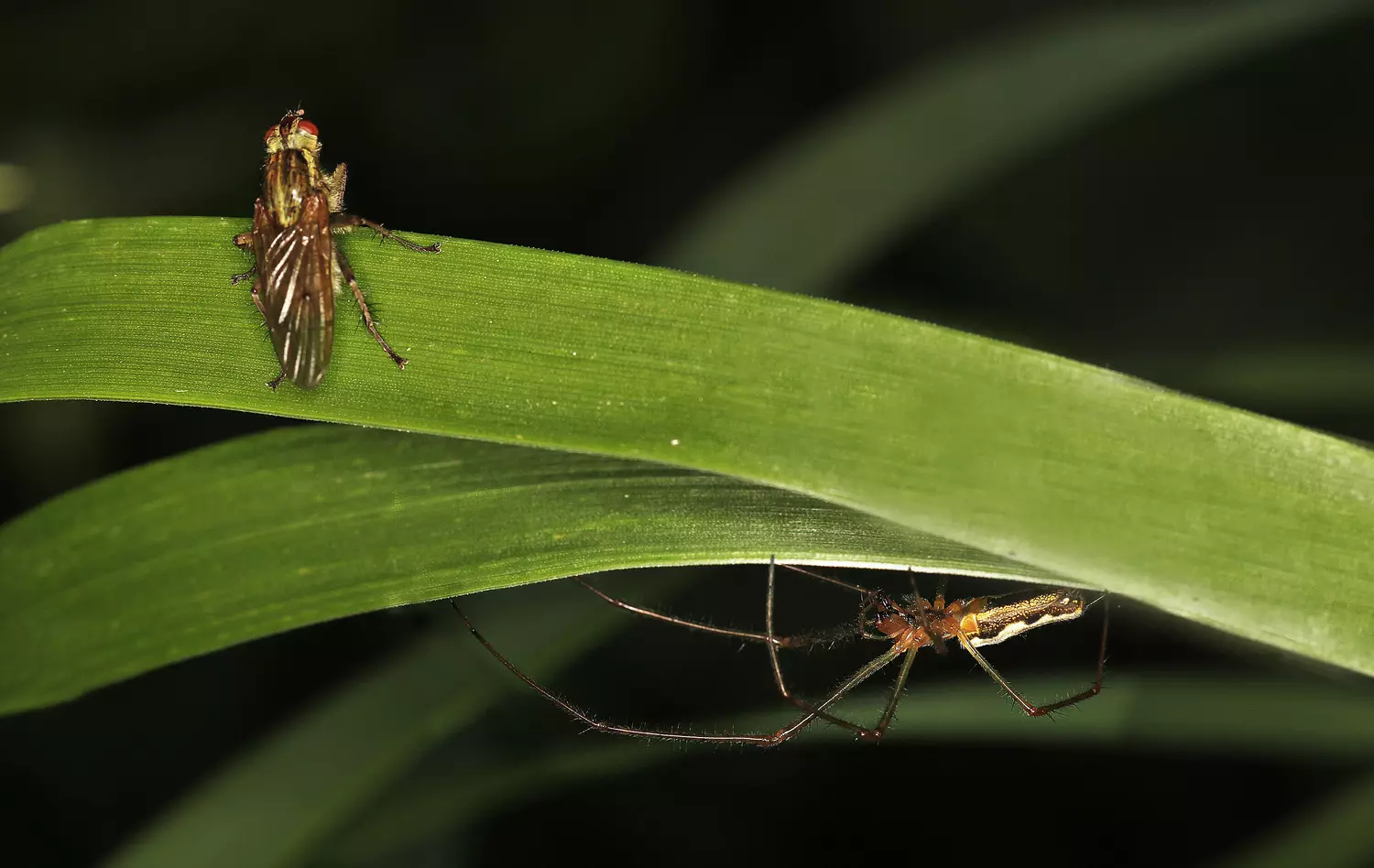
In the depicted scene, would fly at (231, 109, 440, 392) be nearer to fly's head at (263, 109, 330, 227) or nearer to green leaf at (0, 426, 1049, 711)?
fly's head at (263, 109, 330, 227)

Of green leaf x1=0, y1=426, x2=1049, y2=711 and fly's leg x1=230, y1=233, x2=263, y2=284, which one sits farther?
fly's leg x1=230, y1=233, x2=263, y2=284

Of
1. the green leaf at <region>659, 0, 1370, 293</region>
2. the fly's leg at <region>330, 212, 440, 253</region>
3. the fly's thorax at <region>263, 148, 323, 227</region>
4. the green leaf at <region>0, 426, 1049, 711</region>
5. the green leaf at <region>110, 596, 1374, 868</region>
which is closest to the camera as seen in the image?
the green leaf at <region>0, 426, 1049, 711</region>

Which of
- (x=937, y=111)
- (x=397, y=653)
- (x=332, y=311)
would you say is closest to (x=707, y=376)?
(x=332, y=311)

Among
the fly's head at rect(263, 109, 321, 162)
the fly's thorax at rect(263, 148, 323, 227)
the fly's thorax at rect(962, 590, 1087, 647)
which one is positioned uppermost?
the fly's head at rect(263, 109, 321, 162)

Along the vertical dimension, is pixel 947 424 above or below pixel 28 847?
above

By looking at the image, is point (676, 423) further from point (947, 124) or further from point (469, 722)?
point (947, 124)

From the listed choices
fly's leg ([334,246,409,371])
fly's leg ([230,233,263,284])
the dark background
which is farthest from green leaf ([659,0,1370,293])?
fly's leg ([230,233,263,284])

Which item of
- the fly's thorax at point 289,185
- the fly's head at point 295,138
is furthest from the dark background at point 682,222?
the fly's thorax at point 289,185

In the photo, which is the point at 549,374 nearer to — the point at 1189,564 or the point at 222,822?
the point at 1189,564

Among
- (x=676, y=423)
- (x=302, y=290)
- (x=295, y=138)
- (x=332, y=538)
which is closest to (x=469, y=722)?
(x=332, y=538)
